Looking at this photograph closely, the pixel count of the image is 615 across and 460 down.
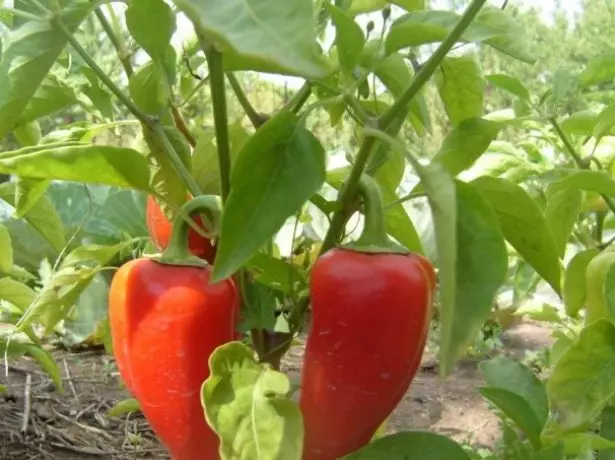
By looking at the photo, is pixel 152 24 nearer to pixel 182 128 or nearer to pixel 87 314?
pixel 182 128

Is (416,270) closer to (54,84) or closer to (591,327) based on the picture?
(591,327)

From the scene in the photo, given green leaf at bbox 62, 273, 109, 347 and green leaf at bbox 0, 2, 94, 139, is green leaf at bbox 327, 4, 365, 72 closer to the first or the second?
green leaf at bbox 0, 2, 94, 139

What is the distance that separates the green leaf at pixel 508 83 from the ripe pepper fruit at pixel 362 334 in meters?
0.29

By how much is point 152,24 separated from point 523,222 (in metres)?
0.28

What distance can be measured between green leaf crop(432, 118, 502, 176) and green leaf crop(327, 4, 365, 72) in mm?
93

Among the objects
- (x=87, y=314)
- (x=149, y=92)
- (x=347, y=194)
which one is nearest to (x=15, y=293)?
(x=149, y=92)

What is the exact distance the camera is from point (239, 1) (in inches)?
15.0

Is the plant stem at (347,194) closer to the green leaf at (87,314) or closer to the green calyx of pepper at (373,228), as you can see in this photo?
the green calyx of pepper at (373,228)

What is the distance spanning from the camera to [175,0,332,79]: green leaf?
349mm

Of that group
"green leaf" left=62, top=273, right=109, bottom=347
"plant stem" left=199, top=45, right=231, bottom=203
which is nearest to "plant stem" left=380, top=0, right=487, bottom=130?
"plant stem" left=199, top=45, right=231, bottom=203

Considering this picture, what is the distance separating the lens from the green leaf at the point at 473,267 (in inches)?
17.6

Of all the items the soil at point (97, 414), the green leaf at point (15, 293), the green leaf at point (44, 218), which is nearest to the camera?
the green leaf at point (44, 218)

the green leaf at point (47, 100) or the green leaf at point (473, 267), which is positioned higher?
the green leaf at point (47, 100)

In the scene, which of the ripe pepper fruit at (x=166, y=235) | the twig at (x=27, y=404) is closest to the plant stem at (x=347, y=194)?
the ripe pepper fruit at (x=166, y=235)
